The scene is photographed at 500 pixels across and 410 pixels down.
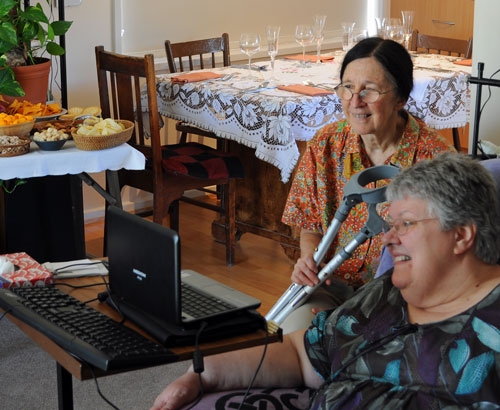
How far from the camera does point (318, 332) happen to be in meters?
1.68

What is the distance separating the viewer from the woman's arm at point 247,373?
62.1 inches

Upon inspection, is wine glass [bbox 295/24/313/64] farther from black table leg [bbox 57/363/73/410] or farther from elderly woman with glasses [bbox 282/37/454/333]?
A: black table leg [bbox 57/363/73/410]

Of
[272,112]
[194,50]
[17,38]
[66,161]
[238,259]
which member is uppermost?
[17,38]

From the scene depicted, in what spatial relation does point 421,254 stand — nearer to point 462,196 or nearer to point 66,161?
point 462,196

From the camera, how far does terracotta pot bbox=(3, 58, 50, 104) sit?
3129mm

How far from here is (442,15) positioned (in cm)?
589

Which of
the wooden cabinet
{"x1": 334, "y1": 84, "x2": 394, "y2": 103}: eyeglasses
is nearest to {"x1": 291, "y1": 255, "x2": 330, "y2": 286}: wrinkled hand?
{"x1": 334, "y1": 84, "x2": 394, "y2": 103}: eyeglasses

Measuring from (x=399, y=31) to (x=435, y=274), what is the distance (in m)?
2.96

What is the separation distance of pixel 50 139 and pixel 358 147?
4.16 feet

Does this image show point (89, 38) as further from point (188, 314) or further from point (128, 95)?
point (188, 314)

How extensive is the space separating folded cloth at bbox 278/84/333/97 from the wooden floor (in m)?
0.84

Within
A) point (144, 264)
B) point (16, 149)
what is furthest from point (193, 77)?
point (144, 264)

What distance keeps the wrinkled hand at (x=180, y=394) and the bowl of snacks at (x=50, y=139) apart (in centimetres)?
154

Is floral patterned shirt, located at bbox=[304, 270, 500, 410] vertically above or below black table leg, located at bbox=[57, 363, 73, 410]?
above
